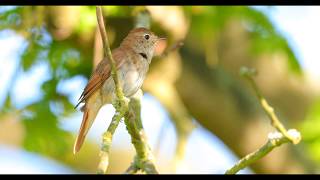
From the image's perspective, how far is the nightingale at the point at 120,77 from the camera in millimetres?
4008

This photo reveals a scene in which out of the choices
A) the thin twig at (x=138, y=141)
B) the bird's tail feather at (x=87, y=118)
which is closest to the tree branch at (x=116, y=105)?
the thin twig at (x=138, y=141)

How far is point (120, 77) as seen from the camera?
4137 millimetres

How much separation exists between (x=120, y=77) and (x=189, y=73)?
253 cm

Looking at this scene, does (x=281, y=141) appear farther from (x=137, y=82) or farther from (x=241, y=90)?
(x=241, y=90)

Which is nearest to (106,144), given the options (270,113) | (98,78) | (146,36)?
(270,113)

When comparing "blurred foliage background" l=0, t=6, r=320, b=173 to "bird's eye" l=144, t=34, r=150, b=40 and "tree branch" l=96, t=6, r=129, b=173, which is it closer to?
"bird's eye" l=144, t=34, r=150, b=40

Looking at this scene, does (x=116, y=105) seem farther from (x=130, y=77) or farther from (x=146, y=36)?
(x=146, y=36)

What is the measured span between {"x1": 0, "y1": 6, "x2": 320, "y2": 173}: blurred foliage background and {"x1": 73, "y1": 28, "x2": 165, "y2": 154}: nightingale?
66cm

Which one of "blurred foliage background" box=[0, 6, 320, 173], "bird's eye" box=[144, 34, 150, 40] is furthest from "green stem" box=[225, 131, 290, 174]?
"blurred foliage background" box=[0, 6, 320, 173]

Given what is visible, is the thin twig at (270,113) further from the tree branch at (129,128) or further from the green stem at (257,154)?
the tree branch at (129,128)

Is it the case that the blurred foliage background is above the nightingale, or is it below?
above

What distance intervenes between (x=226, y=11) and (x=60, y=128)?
60.3 inches

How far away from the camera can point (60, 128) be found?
5730mm

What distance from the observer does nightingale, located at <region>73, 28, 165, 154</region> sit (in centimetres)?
401
